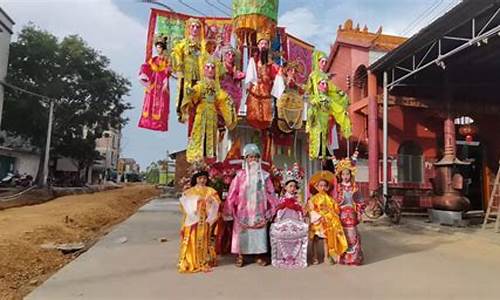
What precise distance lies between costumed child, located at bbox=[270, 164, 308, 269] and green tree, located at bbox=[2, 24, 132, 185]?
761 inches

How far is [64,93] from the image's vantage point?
2262cm

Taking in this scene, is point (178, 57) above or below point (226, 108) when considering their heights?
above

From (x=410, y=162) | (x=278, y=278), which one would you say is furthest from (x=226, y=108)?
(x=410, y=162)

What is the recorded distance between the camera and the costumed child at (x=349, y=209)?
5.35 meters

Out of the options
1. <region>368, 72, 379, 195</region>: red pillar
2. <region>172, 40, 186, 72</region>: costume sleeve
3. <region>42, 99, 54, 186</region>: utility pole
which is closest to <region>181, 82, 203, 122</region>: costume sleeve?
<region>172, 40, 186, 72</region>: costume sleeve

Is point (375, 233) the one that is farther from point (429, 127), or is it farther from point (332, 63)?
point (332, 63)

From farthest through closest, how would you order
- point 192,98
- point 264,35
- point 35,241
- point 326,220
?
point 35,241 → point 264,35 → point 192,98 → point 326,220

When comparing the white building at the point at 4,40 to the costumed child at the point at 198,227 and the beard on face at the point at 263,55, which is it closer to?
the beard on face at the point at 263,55

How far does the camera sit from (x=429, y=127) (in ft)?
40.4

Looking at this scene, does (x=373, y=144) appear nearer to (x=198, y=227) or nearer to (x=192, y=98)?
(x=192, y=98)

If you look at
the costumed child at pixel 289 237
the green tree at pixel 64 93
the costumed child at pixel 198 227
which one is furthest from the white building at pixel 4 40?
the costumed child at pixel 289 237

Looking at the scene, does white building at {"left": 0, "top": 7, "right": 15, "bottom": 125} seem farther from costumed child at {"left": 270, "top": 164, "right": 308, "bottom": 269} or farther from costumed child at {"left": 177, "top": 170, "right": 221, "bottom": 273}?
costumed child at {"left": 270, "top": 164, "right": 308, "bottom": 269}

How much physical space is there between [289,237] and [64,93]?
2080 cm

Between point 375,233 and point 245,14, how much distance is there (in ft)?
16.6
